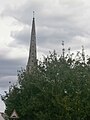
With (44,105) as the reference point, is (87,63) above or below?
above

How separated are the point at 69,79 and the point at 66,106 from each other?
15.1 ft

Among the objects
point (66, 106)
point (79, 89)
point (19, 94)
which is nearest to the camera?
point (66, 106)

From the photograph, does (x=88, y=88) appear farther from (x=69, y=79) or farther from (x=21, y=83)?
(x=21, y=83)

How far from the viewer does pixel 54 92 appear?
46.6 m

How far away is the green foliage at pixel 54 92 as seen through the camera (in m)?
44.8

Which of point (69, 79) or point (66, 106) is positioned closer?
point (66, 106)

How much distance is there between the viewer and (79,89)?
47.0 meters

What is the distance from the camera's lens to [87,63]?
176 feet

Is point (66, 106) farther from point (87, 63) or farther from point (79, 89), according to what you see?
point (87, 63)

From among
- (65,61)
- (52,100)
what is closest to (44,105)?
(52,100)

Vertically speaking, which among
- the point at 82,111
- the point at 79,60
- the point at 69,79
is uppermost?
the point at 79,60

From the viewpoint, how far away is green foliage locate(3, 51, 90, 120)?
44.8 metres

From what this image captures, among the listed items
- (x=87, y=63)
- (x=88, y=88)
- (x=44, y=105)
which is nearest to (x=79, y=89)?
(x=88, y=88)

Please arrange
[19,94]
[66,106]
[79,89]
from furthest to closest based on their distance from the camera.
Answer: [19,94] → [79,89] → [66,106]
